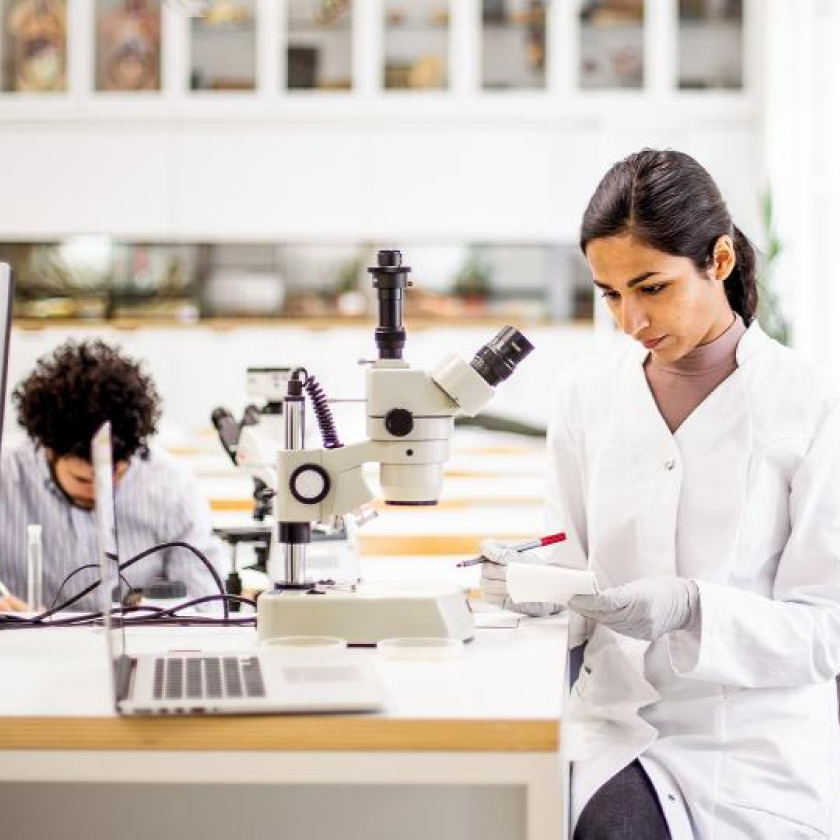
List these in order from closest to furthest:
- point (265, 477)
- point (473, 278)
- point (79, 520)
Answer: point (265, 477)
point (79, 520)
point (473, 278)

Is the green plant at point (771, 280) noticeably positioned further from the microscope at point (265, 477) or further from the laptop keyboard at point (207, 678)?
the laptop keyboard at point (207, 678)

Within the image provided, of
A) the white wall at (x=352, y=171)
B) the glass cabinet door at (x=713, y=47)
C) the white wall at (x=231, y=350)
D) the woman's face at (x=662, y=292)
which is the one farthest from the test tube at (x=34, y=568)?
the glass cabinet door at (x=713, y=47)

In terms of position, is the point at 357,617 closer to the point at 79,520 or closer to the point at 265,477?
the point at 265,477

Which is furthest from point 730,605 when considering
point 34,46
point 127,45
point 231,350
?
point 34,46

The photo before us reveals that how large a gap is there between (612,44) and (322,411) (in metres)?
4.60

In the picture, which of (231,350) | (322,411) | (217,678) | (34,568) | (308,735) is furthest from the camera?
(231,350)

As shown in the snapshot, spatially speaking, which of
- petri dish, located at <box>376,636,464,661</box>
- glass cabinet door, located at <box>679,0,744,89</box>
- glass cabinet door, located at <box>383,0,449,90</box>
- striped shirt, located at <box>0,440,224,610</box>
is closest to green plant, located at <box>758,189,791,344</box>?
glass cabinet door, located at <box>679,0,744,89</box>

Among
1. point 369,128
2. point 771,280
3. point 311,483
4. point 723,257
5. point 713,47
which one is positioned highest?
→ point 713,47

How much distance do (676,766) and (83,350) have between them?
4.58ft

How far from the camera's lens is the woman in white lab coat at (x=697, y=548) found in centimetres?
153

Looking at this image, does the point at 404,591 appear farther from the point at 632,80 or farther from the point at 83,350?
the point at 632,80

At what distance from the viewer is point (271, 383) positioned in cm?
199

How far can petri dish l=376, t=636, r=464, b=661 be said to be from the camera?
1.43 metres

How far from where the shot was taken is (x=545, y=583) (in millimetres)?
1453
